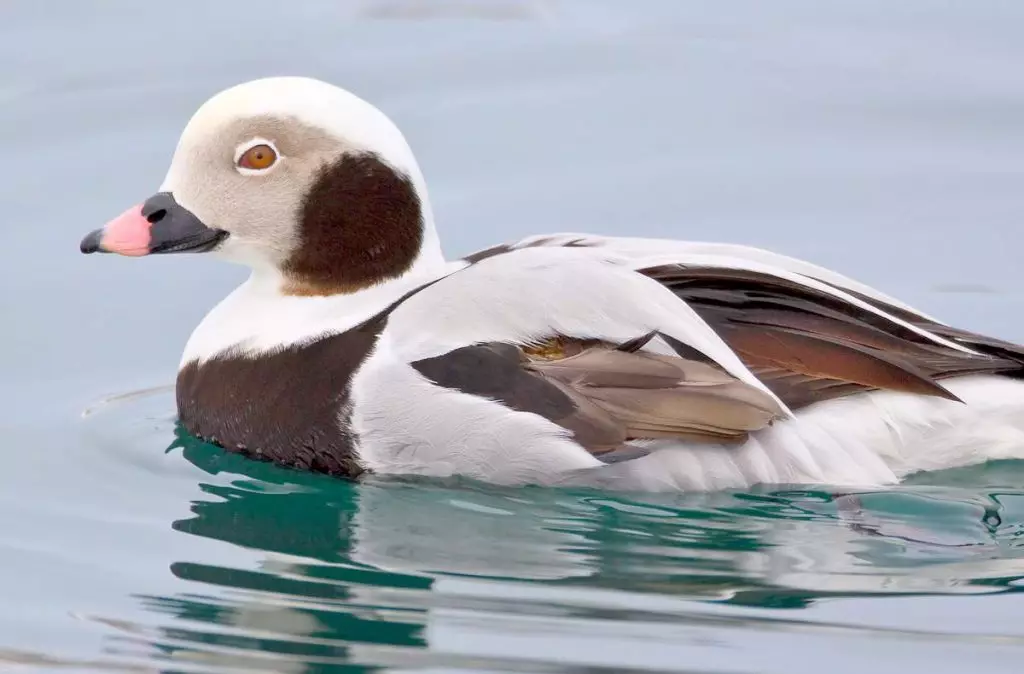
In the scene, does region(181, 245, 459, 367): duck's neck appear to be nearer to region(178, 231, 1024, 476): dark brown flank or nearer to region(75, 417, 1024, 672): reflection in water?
region(178, 231, 1024, 476): dark brown flank

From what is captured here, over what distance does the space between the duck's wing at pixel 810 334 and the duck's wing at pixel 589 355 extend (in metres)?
0.12

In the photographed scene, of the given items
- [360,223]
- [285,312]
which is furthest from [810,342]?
[285,312]

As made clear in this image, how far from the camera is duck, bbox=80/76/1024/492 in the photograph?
560cm

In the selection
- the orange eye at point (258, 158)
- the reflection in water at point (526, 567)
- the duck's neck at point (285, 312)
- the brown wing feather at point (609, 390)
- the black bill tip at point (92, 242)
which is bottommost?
the reflection in water at point (526, 567)

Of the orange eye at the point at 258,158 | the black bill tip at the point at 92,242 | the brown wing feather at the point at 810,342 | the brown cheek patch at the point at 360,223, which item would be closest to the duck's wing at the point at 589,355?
the brown wing feather at the point at 810,342

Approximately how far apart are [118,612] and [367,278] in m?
1.39

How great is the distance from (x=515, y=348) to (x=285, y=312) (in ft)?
2.70

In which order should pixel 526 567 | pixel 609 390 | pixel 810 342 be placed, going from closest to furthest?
pixel 526 567
pixel 609 390
pixel 810 342

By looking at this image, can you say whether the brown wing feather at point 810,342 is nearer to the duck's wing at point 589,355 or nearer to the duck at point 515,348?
the duck at point 515,348

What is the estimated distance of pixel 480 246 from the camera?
825 centimetres

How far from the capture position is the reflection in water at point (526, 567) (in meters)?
4.80

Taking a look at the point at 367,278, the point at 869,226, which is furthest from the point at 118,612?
the point at 869,226

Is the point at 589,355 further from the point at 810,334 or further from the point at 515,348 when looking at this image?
the point at 810,334

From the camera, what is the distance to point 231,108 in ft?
19.6
